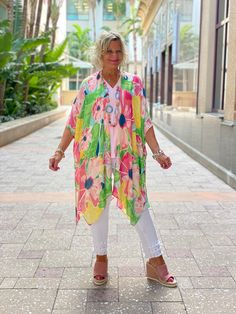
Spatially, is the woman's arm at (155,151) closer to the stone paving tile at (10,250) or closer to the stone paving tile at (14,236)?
the stone paving tile at (10,250)

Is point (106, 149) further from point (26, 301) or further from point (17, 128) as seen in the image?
point (17, 128)

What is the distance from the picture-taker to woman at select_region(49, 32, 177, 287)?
10.2ft

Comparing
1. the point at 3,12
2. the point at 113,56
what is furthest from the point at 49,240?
the point at 3,12

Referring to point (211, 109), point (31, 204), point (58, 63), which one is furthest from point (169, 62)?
point (31, 204)

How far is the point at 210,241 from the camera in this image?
4293 millimetres

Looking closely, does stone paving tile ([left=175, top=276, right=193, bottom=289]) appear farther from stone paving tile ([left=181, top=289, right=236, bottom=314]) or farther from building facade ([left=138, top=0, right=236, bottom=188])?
building facade ([left=138, top=0, right=236, bottom=188])

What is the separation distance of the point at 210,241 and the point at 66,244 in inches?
52.7

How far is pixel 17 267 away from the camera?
11.9 ft

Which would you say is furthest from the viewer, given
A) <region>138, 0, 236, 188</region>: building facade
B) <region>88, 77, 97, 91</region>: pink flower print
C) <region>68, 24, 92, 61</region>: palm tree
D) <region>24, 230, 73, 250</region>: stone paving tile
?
<region>68, 24, 92, 61</region>: palm tree

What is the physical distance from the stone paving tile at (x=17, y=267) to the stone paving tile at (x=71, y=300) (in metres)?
0.43

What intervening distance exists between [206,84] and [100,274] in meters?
6.66

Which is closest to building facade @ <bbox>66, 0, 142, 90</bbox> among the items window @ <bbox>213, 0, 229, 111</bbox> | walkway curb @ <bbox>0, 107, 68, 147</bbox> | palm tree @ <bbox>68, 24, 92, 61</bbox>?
palm tree @ <bbox>68, 24, 92, 61</bbox>

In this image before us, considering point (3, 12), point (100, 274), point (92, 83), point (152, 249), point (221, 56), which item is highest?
point (3, 12)

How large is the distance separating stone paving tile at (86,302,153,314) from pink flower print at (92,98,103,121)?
4.04 feet
